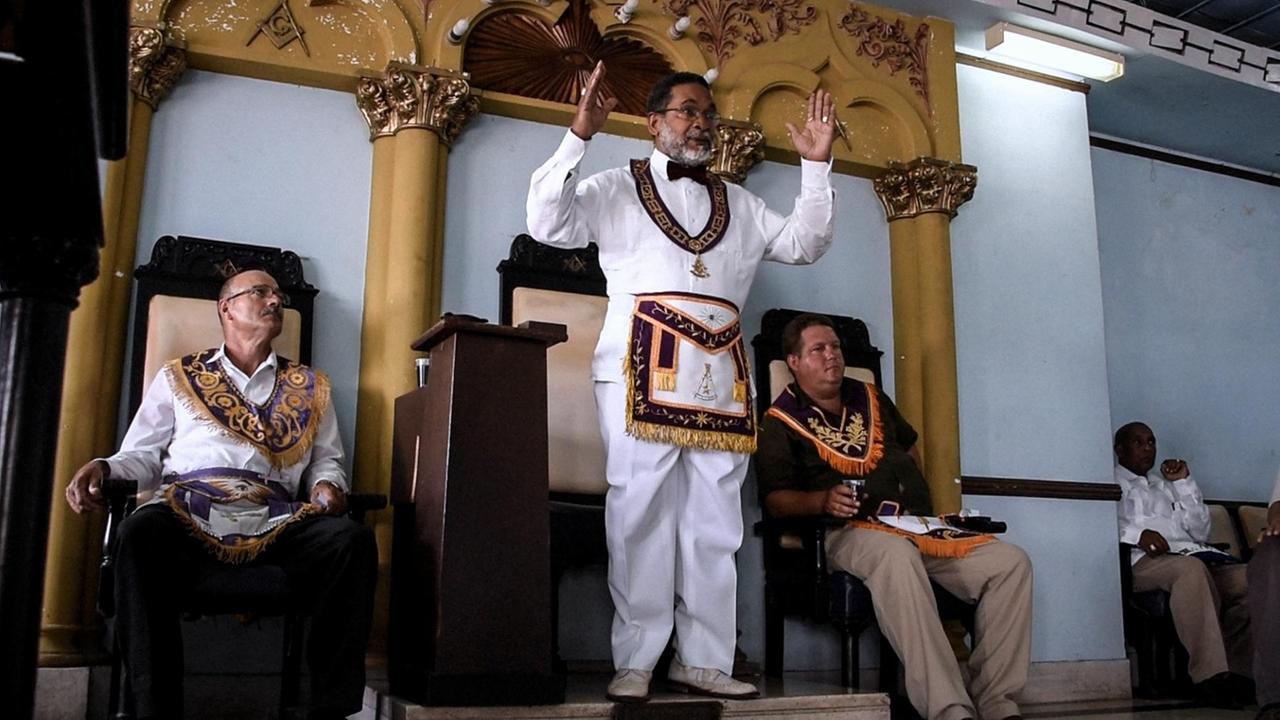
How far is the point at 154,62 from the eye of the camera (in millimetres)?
3963

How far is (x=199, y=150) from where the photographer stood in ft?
13.5

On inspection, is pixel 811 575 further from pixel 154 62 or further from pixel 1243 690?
pixel 154 62

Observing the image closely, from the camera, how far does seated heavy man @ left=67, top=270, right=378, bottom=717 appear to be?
8.85 feet

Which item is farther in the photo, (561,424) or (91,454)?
(561,424)

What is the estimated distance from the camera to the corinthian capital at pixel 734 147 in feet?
15.7

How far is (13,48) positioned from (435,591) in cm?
185

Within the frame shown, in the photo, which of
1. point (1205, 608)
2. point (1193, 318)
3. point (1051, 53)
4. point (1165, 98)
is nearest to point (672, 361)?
point (1205, 608)

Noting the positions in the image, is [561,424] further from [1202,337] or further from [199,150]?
[1202,337]

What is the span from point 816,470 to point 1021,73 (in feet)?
9.10

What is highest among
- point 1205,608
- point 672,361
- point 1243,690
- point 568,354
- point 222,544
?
point 568,354

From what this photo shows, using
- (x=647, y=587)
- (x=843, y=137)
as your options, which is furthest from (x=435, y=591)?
(x=843, y=137)

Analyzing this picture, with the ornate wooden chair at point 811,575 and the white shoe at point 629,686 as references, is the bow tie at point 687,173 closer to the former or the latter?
the ornate wooden chair at point 811,575

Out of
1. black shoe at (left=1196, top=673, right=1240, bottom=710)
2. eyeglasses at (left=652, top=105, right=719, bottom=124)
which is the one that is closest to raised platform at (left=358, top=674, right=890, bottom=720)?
eyeglasses at (left=652, top=105, right=719, bottom=124)

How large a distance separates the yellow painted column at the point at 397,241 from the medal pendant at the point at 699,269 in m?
1.21
